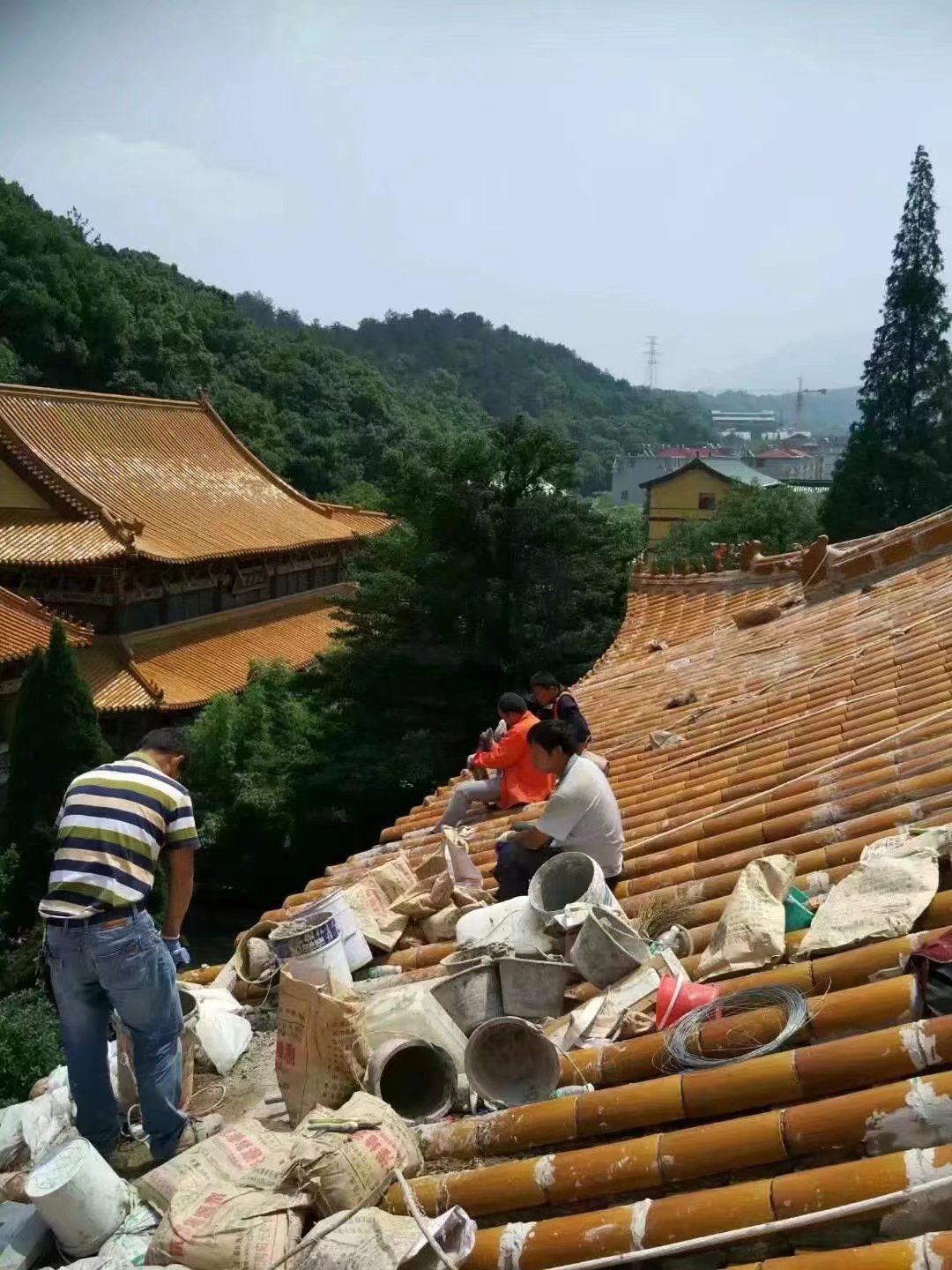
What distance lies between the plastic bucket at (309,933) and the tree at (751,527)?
87.6 ft

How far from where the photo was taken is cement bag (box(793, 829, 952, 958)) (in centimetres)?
328

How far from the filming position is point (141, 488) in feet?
79.4

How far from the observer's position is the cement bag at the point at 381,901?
4926mm

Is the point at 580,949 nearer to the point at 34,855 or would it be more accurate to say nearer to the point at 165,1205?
the point at 165,1205

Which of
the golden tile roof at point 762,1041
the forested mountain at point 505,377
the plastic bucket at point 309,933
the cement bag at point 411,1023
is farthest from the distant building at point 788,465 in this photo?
the cement bag at point 411,1023

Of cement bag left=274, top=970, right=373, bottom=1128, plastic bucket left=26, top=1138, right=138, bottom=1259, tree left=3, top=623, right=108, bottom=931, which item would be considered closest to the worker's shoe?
cement bag left=274, top=970, right=373, bottom=1128

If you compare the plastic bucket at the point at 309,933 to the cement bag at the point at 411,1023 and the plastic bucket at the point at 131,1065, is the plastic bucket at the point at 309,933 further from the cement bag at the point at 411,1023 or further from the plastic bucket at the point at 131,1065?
the cement bag at the point at 411,1023

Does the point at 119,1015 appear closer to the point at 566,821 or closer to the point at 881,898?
the point at 566,821

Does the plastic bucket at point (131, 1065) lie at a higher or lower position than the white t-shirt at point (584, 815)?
lower

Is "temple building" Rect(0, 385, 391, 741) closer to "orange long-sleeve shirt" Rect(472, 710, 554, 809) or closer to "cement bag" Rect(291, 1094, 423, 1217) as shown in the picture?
"orange long-sleeve shirt" Rect(472, 710, 554, 809)

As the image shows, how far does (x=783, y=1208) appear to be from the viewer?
7.75 feet

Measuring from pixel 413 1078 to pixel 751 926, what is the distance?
1.21 m

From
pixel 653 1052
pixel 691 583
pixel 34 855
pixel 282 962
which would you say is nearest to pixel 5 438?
pixel 34 855

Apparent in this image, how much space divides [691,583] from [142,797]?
10215mm
